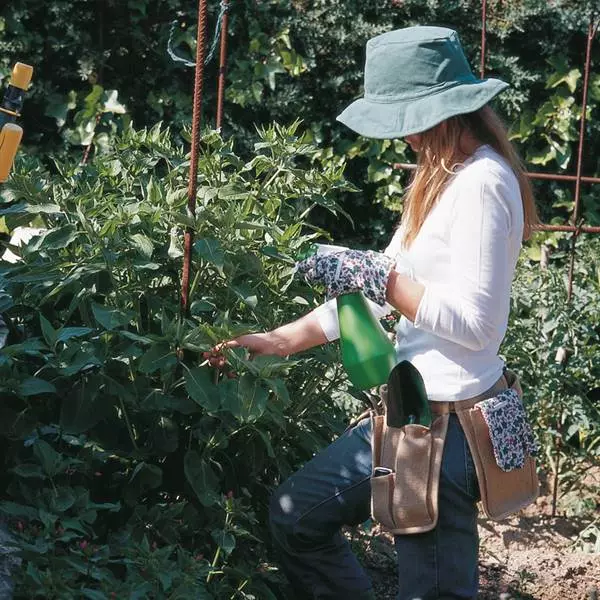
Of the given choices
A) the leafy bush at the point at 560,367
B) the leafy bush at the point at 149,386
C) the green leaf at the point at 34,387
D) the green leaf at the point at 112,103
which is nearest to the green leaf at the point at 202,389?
the leafy bush at the point at 149,386

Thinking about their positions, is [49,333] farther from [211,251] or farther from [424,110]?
[424,110]

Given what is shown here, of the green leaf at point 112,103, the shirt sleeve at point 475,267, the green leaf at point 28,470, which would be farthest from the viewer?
the green leaf at point 112,103

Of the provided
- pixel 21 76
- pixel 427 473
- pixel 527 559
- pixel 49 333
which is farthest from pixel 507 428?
pixel 527 559

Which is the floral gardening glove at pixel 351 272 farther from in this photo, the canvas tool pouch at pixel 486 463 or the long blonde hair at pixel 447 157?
the canvas tool pouch at pixel 486 463

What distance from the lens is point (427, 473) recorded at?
2.39m

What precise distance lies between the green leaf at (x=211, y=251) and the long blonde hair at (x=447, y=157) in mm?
454

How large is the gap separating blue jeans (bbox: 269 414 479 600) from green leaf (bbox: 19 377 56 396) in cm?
54

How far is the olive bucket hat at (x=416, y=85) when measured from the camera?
7.79ft

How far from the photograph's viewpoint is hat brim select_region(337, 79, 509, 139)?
7.74ft

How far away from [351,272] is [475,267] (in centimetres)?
24

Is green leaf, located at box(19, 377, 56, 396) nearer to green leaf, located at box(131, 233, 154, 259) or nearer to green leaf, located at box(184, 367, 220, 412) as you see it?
green leaf, located at box(184, 367, 220, 412)

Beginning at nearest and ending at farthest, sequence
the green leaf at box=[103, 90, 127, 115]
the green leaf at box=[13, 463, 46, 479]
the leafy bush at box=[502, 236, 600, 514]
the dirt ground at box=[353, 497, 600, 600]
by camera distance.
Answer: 1. the green leaf at box=[13, 463, 46, 479]
2. the dirt ground at box=[353, 497, 600, 600]
3. the leafy bush at box=[502, 236, 600, 514]
4. the green leaf at box=[103, 90, 127, 115]

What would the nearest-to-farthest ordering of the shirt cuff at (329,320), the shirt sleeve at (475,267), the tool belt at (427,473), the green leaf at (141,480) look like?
the shirt sleeve at (475,267) → the tool belt at (427,473) → the shirt cuff at (329,320) → the green leaf at (141,480)

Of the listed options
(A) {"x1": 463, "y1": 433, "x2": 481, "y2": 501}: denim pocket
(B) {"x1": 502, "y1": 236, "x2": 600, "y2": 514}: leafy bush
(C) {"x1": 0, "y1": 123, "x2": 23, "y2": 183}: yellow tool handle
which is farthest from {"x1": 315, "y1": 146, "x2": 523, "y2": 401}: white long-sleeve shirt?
(B) {"x1": 502, "y1": 236, "x2": 600, "y2": 514}: leafy bush
